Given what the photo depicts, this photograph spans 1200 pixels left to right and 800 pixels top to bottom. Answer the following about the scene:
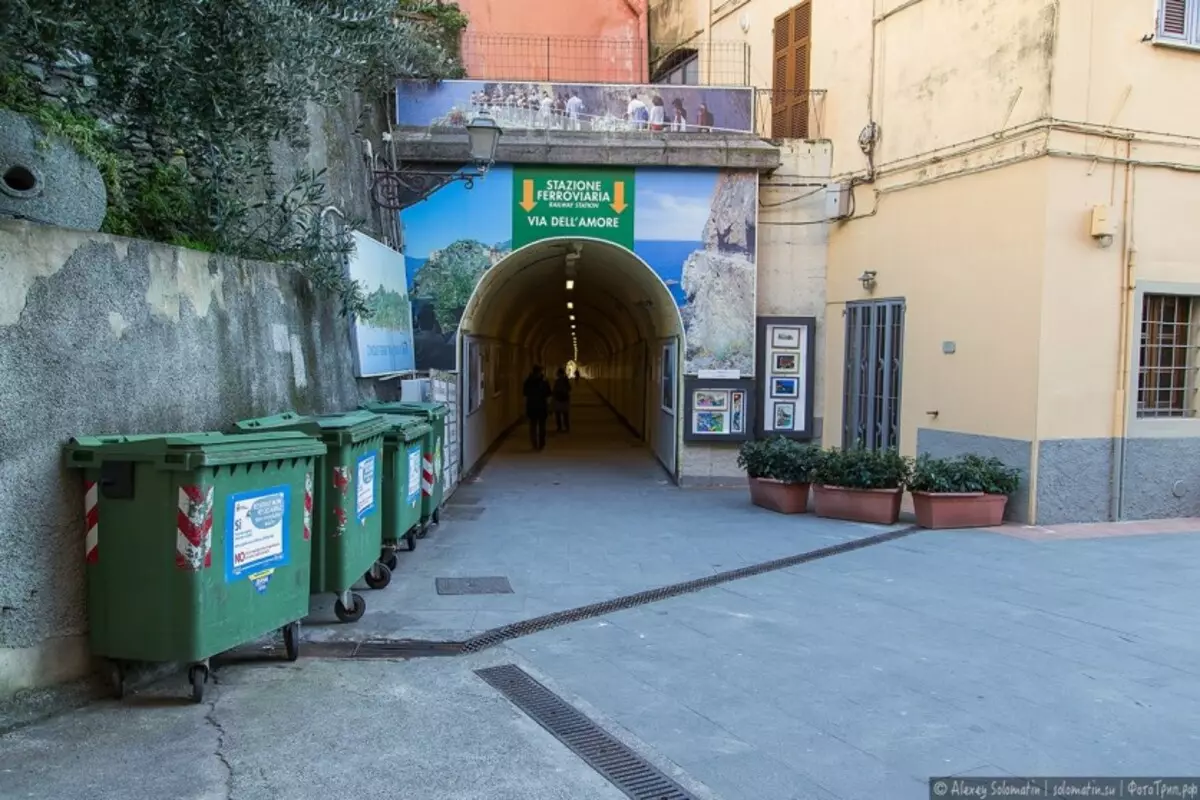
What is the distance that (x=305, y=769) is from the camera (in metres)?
3.92

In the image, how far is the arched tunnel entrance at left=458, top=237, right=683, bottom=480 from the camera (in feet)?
43.5

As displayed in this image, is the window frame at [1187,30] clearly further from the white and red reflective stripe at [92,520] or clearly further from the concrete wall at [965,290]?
the white and red reflective stripe at [92,520]

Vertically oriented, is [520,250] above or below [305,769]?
above

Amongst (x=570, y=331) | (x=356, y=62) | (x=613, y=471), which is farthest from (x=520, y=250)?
(x=570, y=331)

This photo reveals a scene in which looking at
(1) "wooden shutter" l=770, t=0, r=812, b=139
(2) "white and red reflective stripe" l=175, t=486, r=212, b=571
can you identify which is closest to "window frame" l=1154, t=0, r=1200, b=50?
(1) "wooden shutter" l=770, t=0, r=812, b=139

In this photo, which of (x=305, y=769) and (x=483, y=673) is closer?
(x=305, y=769)

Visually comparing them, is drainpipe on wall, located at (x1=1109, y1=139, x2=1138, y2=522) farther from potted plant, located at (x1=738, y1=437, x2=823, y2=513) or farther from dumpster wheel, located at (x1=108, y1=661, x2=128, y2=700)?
dumpster wheel, located at (x1=108, y1=661, x2=128, y2=700)

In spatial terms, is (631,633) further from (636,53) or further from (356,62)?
(636,53)

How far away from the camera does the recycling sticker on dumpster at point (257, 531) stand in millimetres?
4637

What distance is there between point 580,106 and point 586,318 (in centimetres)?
1747

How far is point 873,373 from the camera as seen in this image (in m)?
12.5

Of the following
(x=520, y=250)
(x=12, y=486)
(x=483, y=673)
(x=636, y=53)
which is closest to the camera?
(x=12, y=486)

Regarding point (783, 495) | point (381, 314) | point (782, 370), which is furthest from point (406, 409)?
point (782, 370)

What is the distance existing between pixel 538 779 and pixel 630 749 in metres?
0.55
